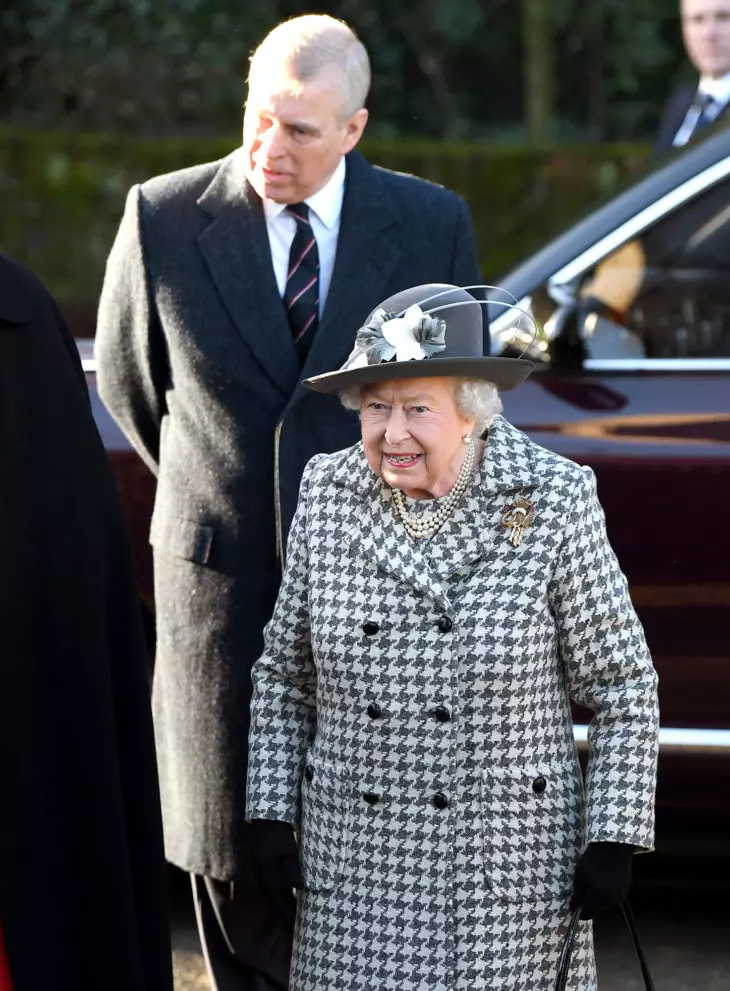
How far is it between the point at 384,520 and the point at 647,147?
36.6 ft

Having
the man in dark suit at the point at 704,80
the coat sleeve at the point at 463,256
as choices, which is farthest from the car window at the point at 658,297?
the man in dark suit at the point at 704,80

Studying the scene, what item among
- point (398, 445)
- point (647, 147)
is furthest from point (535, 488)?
point (647, 147)

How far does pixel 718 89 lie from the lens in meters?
5.71

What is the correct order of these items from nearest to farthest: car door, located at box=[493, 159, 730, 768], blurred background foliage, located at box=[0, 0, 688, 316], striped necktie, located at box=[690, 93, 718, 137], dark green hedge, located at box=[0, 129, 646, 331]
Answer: car door, located at box=[493, 159, 730, 768], striped necktie, located at box=[690, 93, 718, 137], dark green hedge, located at box=[0, 129, 646, 331], blurred background foliage, located at box=[0, 0, 688, 316]

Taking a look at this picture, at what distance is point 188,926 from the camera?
434 cm

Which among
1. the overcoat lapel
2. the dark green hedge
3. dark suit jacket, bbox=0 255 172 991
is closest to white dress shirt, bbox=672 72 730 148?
the overcoat lapel

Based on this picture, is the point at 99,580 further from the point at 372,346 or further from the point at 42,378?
the point at 372,346

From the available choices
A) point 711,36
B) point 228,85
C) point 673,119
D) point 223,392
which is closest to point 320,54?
point 223,392

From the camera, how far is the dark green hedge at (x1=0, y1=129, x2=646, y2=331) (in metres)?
12.3

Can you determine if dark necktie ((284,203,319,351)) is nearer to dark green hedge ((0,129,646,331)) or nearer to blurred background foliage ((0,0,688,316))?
dark green hedge ((0,129,646,331))

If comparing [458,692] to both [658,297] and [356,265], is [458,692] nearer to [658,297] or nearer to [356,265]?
[356,265]

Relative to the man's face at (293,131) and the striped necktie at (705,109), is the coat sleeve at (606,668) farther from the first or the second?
the striped necktie at (705,109)

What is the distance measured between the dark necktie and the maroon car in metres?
0.46

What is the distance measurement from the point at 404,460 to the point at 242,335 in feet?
3.01
